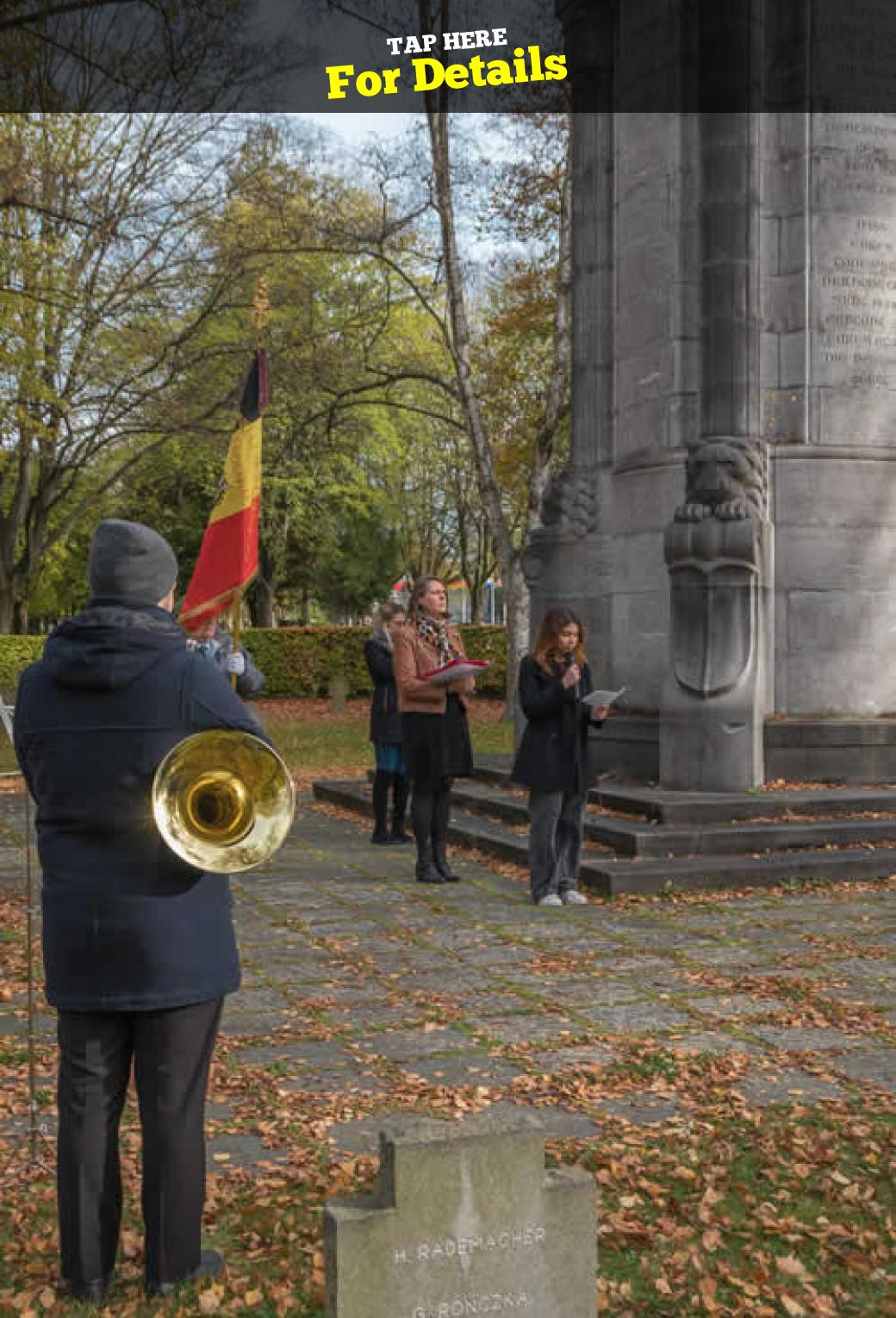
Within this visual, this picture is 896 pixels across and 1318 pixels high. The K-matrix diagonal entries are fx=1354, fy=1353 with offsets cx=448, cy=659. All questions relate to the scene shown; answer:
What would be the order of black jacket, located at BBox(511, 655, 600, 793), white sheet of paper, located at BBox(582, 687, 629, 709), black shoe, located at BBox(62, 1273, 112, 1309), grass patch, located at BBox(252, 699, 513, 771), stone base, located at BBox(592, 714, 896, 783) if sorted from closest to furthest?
black shoe, located at BBox(62, 1273, 112, 1309)
white sheet of paper, located at BBox(582, 687, 629, 709)
black jacket, located at BBox(511, 655, 600, 793)
stone base, located at BBox(592, 714, 896, 783)
grass patch, located at BBox(252, 699, 513, 771)

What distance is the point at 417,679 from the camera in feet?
30.1

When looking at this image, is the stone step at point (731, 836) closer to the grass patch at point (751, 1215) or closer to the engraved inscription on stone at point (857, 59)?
the grass patch at point (751, 1215)

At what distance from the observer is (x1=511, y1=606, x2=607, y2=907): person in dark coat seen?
8.49m

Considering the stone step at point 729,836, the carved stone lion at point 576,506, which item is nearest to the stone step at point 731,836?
the stone step at point 729,836

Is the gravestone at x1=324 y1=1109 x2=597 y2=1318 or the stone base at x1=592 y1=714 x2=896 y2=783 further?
the stone base at x1=592 y1=714 x2=896 y2=783

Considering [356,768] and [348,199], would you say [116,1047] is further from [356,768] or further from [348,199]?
[348,199]

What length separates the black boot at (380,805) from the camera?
37.4 ft

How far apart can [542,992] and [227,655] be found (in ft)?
7.45

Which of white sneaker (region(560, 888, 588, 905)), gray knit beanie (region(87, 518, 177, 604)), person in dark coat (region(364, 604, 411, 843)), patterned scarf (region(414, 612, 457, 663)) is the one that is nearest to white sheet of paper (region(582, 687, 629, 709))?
white sneaker (region(560, 888, 588, 905))

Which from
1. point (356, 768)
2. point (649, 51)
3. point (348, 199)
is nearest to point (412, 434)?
point (348, 199)

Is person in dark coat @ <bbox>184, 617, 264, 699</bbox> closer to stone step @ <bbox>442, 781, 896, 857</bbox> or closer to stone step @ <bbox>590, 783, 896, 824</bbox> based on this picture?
stone step @ <bbox>442, 781, 896, 857</bbox>

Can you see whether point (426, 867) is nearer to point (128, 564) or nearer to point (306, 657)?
point (128, 564)

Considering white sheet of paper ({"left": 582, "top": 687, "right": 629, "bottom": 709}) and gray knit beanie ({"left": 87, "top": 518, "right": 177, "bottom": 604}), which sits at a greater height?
gray knit beanie ({"left": 87, "top": 518, "right": 177, "bottom": 604})

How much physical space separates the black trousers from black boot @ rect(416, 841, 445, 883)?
19.7ft
